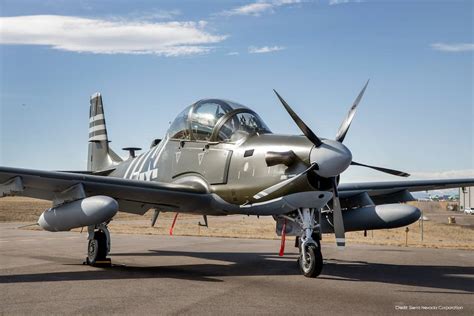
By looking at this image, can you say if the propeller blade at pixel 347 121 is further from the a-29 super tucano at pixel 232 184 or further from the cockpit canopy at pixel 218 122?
the cockpit canopy at pixel 218 122

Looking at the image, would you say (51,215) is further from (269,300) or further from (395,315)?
(395,315)

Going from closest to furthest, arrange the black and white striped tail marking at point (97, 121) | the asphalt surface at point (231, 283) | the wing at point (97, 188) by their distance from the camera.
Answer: the asphalt surface at point (231, 283) < the wing at point (97, 188) < the black and white striped tail marking at point (97, 121)

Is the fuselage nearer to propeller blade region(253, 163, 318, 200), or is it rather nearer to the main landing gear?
propeller blade region(253, 163, 318, 200)

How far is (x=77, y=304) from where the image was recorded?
8047 mm

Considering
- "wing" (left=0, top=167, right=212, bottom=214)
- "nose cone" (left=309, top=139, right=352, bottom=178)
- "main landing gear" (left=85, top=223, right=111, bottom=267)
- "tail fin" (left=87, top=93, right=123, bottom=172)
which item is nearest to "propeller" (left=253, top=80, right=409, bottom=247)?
"nose cone" (left=309, top=139, right=352, bottom=178)

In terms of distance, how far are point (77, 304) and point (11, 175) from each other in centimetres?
466

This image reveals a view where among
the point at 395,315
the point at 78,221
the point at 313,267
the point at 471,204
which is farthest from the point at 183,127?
the point at 471,204

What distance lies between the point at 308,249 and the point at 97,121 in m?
11.5

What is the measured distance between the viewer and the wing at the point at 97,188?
11820 mm

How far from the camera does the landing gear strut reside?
11.1 metres

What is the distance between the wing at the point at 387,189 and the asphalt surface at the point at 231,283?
1734mm

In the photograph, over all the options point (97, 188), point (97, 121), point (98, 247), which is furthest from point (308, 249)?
point (97, 121)

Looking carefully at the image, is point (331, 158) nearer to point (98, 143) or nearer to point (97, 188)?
point (97, 188)

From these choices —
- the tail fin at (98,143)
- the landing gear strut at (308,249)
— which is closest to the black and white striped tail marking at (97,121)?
the tail fin at (98,143)
